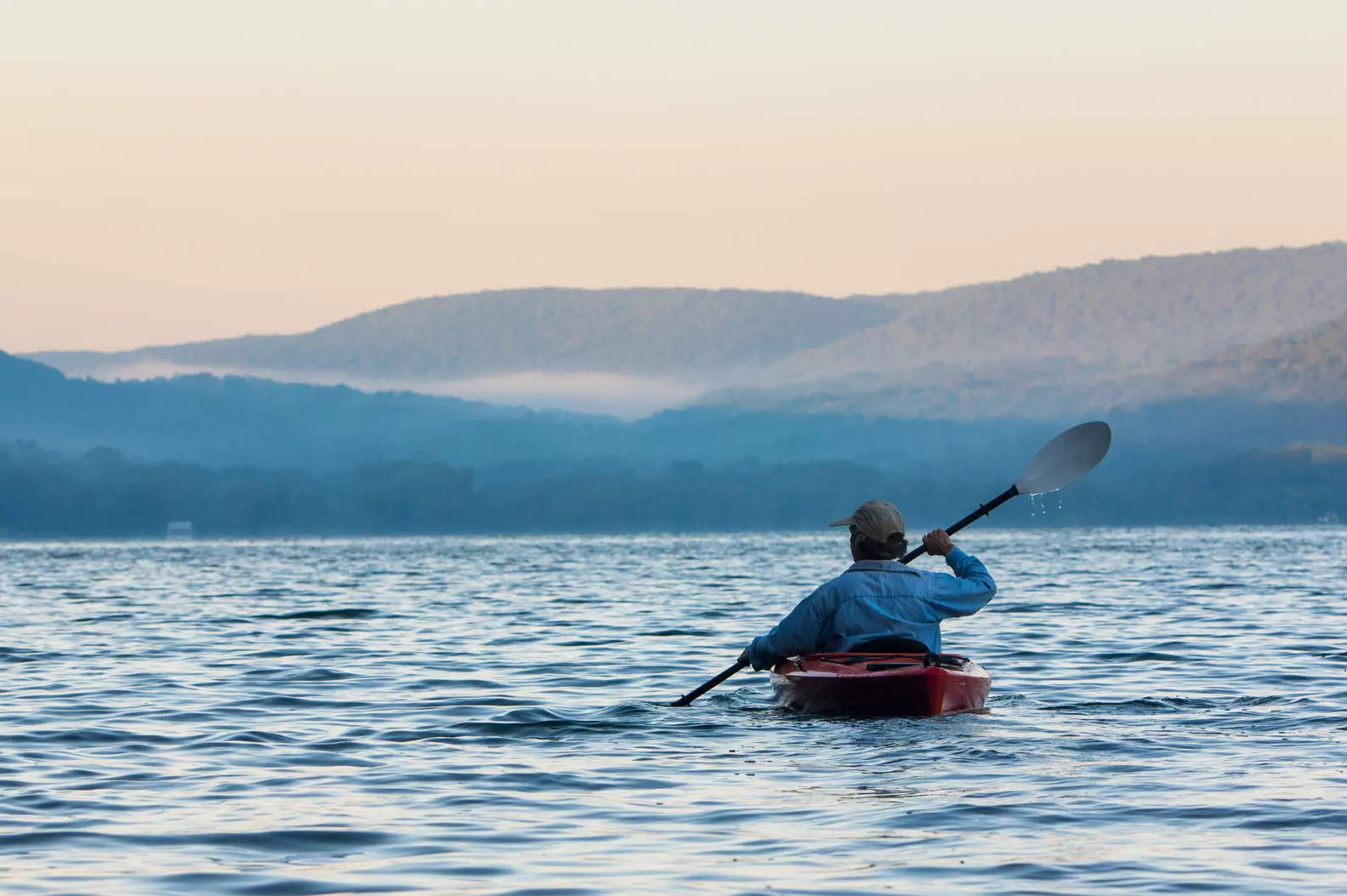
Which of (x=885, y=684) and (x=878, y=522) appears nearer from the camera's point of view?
(x=885, y=684)

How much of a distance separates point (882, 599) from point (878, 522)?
2.06 feet

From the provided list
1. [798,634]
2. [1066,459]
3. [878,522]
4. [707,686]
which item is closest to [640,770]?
[798,634]

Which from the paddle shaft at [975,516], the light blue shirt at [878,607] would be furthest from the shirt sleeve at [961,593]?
the paddle shaft at [975,516]

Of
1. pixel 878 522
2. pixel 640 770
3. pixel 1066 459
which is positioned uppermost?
pixel 1066 459

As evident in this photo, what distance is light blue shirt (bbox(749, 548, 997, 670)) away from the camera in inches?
564

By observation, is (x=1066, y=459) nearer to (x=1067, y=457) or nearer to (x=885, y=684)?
(x=1067, y=457)

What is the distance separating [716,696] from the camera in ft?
57.3

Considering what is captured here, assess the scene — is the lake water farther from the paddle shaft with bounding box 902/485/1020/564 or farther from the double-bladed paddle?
the double-bladed paddle

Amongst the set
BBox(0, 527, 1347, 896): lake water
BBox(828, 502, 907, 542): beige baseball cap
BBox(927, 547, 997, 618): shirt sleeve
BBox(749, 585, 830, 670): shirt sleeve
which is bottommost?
BBox(0, 527, 1347, 896): lake water

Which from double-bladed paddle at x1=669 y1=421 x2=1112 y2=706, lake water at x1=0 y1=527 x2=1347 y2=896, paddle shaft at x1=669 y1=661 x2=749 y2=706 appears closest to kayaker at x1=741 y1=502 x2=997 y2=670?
lake water at x1=0 y1=527 x2=1347 y2=896

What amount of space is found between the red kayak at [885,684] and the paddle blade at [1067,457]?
501 centimetres

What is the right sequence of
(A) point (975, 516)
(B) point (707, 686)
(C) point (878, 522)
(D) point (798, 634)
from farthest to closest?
(A) point (975, 516), (B) point (707, 686), (D) point (798, 634), (C) point (878, 522)

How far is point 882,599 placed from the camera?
1445 cm

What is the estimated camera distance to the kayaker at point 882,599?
1430 centimetres
